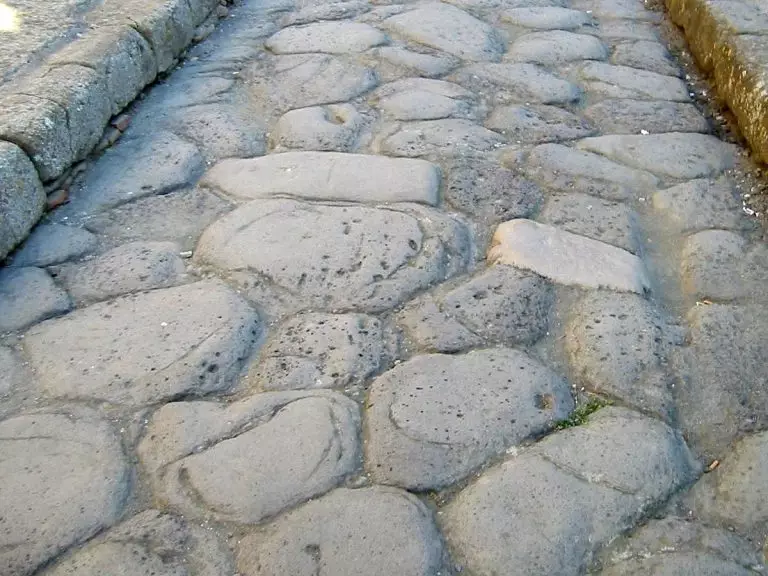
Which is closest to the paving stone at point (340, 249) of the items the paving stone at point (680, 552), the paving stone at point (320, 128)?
the paving stone at point (320, 128)

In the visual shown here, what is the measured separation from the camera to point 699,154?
8.82 feet

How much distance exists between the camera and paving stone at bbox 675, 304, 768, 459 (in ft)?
5.56

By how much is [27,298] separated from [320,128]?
1.08 metres

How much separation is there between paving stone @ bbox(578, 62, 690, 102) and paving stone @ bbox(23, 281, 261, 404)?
172 cm

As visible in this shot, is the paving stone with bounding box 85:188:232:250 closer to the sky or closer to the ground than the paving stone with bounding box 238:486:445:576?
closer to the ground

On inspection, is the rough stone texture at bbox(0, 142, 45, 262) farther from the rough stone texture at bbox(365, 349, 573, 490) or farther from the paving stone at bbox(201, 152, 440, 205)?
the rough stone texture at bbox(365, 349, 573, 490)

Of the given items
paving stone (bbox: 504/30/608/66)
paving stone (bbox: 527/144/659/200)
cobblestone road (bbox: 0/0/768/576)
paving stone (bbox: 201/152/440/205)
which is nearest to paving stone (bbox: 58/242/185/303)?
cobblestone road (bbox: 0/0/768/576)

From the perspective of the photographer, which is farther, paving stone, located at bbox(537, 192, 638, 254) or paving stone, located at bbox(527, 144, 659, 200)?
paving stone, located at bbox(527, 144, 659, 200)

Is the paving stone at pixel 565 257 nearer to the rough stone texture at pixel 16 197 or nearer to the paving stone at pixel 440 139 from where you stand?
the paving stone at pixel 440 139

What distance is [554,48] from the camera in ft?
11.1

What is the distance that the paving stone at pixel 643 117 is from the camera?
2.85 m

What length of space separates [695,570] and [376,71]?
2.21 m

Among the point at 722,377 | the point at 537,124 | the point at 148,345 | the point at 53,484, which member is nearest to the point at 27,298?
the point at 148,345

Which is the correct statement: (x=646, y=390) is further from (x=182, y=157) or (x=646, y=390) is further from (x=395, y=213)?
(x=182, y=157)
